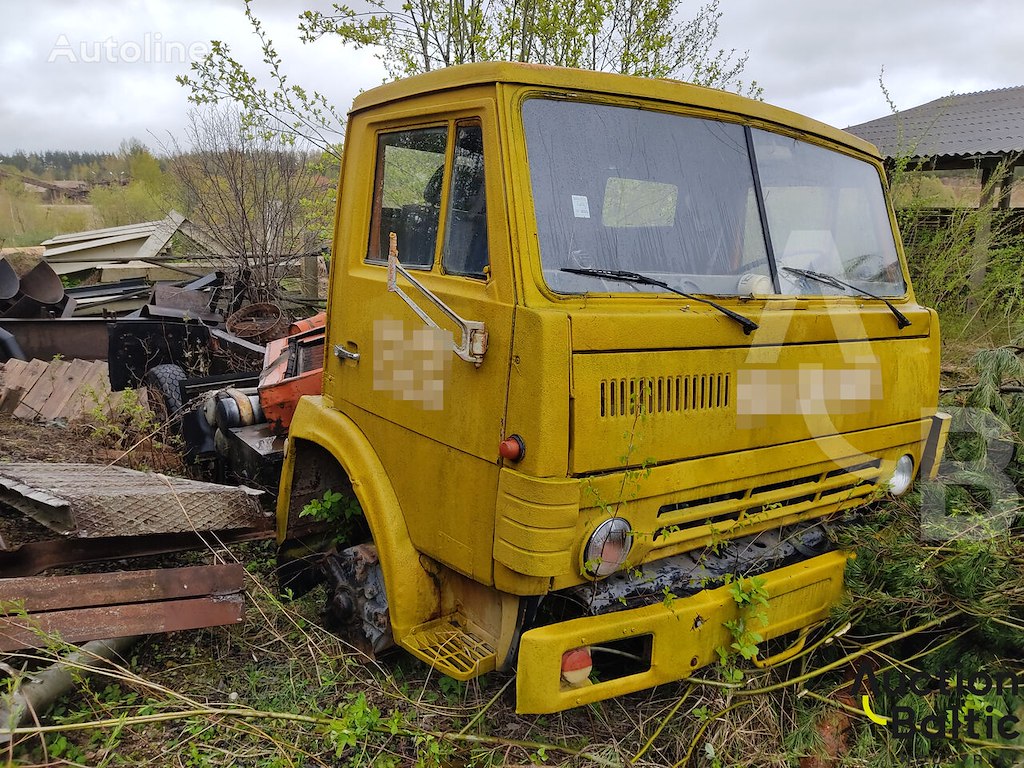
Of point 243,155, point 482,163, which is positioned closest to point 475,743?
point 482,163

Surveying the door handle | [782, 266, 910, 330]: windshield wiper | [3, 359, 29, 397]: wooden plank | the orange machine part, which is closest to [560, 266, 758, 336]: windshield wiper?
[782, 266, 910, 330]: windshield wiper

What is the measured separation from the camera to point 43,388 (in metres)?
7.25

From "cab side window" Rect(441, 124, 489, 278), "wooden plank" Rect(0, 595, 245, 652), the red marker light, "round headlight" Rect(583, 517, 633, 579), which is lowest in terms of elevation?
"wooden plank" Rect(0, 595, 245, 652)

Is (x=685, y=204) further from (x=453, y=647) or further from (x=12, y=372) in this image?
(x=12, y=372)

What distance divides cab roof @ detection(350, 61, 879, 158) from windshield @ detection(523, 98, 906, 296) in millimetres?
67

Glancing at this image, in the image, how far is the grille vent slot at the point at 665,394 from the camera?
2436 mm

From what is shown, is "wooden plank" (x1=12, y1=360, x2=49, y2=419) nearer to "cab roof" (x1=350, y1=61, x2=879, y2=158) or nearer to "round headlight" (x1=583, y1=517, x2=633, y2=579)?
"cab roof" (x1=350, y1=61, x2=879, y2=158)

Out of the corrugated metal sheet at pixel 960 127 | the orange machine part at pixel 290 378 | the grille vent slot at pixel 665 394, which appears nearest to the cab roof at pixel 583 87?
the grille vent slot at pixel 665 394

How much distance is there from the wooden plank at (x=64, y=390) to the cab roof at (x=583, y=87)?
5.37 metres

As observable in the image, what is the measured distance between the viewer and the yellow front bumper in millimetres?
2359

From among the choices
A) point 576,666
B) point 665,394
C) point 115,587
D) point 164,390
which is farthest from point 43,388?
point 665,394

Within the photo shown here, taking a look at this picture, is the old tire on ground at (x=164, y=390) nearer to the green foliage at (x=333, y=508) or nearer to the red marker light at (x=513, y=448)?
the green foliage at (x=333, y=508)

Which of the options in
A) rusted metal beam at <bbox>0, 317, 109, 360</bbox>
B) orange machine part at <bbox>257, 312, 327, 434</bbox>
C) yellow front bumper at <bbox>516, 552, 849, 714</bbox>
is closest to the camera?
yellow front bumper at <bbox>516, 552, 849, 714</bbox>

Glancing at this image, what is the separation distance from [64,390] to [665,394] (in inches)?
270
